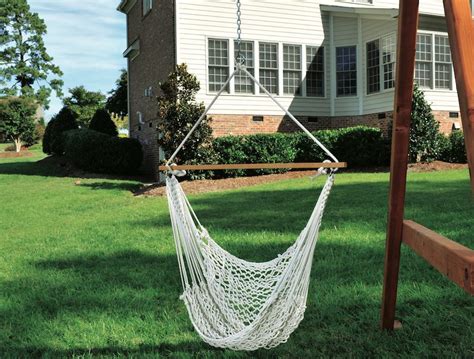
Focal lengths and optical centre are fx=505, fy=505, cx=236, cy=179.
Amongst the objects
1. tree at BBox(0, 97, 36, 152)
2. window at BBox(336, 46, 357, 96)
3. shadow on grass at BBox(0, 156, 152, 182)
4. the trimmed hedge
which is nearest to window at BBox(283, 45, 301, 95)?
window at BBox(336, 46, 357, 96)

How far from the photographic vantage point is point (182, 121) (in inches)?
490

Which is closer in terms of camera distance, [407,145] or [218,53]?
[407,145]

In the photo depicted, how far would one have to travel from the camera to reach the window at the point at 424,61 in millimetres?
15516

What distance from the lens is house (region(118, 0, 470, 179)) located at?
590 inches

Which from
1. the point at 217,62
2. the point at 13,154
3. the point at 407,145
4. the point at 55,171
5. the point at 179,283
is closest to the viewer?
the point at 407,145

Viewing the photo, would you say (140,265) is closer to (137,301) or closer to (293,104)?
(137,301)

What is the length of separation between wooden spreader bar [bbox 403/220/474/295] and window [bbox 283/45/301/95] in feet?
45.3

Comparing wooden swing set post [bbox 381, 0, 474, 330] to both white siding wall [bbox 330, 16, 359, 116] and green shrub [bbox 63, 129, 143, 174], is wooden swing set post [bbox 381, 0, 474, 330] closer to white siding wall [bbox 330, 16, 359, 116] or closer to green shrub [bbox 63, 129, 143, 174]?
white siding wall [bbox 330, 16, 359, 116]

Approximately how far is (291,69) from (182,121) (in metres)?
5.17

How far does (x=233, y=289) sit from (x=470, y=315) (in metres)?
1.48

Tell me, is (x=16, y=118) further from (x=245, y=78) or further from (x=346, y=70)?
(x=346, y=70)

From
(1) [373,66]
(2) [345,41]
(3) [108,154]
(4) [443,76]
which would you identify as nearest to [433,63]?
(4) [443,76]

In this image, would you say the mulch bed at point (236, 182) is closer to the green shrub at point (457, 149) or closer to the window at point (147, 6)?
the green shrub at point (457, 149)

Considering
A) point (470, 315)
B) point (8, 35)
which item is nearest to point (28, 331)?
point (470, 315)
